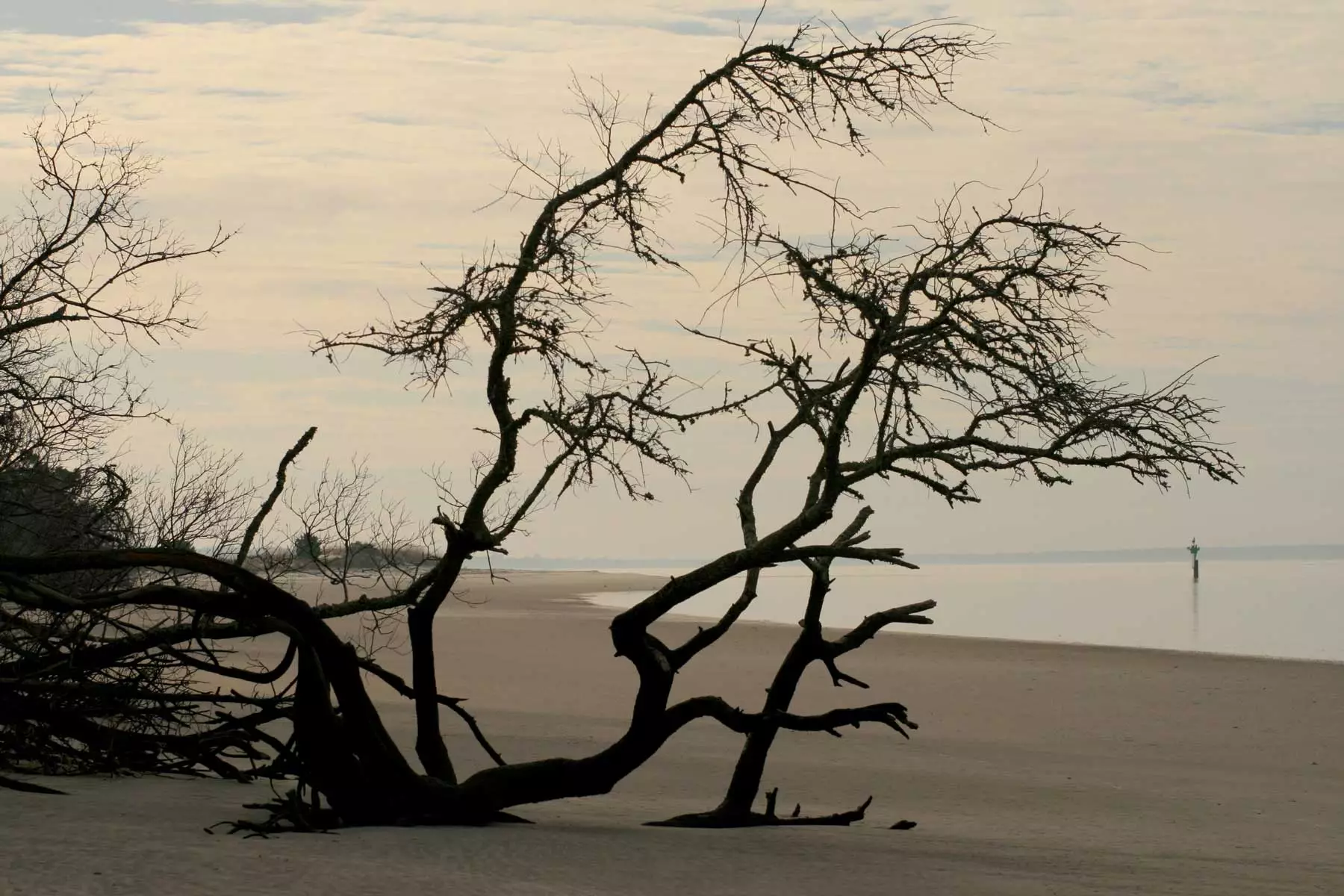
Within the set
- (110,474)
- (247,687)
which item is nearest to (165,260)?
(110,474)

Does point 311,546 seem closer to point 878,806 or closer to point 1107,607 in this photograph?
point 878,806

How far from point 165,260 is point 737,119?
16.5ft

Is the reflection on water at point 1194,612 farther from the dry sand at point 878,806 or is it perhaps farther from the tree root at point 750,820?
the tree root at point 750,820

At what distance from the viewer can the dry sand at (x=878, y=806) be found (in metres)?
7.66

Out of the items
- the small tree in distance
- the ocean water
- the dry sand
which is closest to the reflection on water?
the ocean water

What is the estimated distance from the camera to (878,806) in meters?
12.8

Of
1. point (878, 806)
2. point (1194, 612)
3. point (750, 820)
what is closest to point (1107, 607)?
point (1194, 612)

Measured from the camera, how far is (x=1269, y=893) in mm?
8891

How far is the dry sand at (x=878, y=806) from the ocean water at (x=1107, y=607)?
992cm

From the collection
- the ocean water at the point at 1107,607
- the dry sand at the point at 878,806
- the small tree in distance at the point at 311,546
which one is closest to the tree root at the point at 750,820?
the dry sand at the point at 878,806

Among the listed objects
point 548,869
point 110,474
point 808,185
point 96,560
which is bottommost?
point 548,869

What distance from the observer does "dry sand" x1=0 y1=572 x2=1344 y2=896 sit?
766 centimetres

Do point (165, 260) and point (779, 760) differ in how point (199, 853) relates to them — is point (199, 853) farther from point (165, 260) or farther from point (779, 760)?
point (779, 760)

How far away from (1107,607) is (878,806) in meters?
44.5
